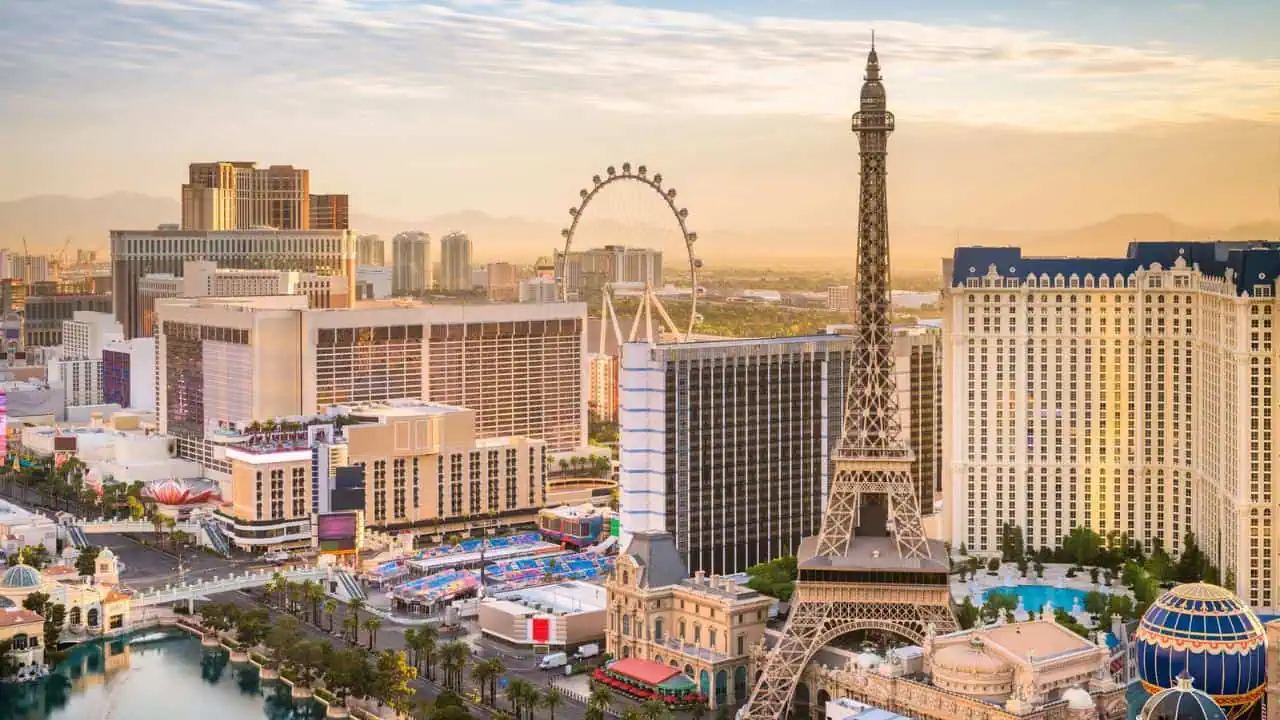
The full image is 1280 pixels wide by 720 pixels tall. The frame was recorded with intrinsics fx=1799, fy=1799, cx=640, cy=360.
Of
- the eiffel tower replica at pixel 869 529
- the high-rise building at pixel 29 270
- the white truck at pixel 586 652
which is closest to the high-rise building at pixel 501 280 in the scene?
the high-rise building at pixel 29 270

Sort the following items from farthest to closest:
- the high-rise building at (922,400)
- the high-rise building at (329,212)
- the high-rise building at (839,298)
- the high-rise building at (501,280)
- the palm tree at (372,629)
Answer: the high-rise building at (329,212)
the high-rise building at (501,280)
the high-rise building at (839,298)
the high-rise building at (922,400)
the palm tree at (372,629)

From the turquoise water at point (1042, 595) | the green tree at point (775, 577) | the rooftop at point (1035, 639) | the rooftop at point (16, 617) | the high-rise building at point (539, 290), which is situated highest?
the high-rise building at point (539, 290)

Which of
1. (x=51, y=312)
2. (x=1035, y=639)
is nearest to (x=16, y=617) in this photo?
(x=1035, y=639)

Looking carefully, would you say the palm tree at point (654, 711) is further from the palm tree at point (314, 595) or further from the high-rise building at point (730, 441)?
the palm tree at point (314, 595)

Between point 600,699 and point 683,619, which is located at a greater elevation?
point 683,619

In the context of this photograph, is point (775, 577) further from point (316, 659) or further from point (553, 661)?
point (316, 659)

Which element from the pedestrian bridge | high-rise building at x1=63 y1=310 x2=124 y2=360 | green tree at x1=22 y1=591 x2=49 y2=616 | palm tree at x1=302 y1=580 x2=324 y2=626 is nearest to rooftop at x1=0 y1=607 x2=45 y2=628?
green tree at x1=22 y1=591 x2=49 y2=616

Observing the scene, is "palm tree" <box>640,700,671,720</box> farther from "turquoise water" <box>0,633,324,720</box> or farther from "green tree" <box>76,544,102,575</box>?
"green tree" <box>76,544,102,575</box>
